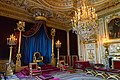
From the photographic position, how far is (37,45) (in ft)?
24.8

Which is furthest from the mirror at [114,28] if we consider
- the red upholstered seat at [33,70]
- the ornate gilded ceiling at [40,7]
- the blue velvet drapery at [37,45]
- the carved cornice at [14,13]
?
the carved cornice at [14,13]

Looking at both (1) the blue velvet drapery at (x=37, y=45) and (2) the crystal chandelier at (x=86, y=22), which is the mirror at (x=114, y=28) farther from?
(1) the blue velvet drapery at (x=37, y=45)

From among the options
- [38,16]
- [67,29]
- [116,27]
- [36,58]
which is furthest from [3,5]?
[116,27]

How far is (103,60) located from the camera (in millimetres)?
7434

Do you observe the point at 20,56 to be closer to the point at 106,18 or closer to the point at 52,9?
the point at 52,9

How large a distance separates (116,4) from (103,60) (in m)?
3.64

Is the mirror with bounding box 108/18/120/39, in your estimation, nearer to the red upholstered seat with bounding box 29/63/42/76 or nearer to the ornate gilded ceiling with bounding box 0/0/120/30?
the ornate gilded ceiling with bounding box 0/0/120/30

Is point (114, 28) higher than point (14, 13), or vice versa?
point (14, 13)

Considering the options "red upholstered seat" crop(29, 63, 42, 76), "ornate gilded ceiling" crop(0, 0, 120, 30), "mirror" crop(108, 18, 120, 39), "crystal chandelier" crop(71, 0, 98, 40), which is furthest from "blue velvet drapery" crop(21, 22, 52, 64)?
"mirror" crop(108, 18, 120, 39)

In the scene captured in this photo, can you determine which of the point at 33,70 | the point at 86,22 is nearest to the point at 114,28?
the point at 86,22

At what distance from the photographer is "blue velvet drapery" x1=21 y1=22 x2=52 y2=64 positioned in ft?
23.1

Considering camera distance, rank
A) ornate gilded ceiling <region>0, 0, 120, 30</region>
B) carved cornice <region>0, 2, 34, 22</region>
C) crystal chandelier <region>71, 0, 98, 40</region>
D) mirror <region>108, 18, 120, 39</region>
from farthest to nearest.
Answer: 1. mirror <region>108, 18, 120, 39</region>
2. carved cornice <region>0, 2, 34, 22</region>
3. ornate gilded ceiling <region>0, 0, 120, 30</region>
4. crystal chandelier <region>71, 0, 98, 40</region>

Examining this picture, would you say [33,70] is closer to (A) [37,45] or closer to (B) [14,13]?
(A) [37,45]

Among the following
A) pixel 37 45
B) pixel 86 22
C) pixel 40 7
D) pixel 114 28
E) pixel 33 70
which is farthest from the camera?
pixel 37 45
